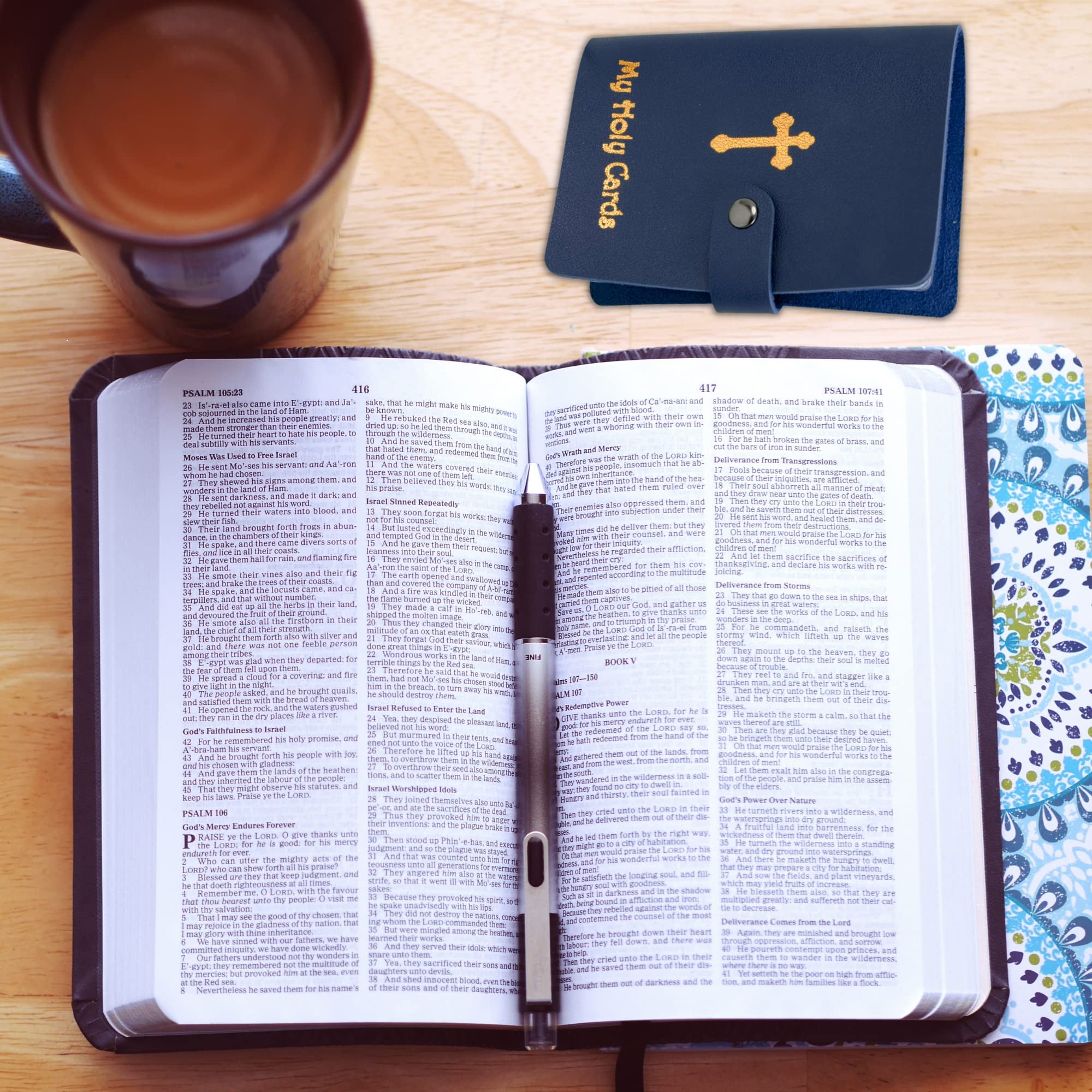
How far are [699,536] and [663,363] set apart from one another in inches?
3.2

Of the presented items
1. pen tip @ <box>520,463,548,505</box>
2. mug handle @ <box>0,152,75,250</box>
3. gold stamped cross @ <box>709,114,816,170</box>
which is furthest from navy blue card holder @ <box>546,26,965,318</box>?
mug handle @ <box>0,152,75,250</box>

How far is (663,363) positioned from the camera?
1.60ft

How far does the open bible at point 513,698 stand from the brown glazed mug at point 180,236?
0.07 metres

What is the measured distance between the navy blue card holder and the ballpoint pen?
0.14 meters

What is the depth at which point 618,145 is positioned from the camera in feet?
1.76

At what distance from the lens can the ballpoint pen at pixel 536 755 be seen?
45cm

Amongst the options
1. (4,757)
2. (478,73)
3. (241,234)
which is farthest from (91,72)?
(4,757)

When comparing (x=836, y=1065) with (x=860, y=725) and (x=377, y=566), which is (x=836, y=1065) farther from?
(x=377, y=566)

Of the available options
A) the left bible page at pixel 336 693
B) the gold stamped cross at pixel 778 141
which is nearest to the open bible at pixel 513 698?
the left bible page at pixel 336 693

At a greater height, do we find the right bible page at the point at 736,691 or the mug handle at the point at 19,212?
the mug handle at the point at 19,212

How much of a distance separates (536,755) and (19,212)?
303mm

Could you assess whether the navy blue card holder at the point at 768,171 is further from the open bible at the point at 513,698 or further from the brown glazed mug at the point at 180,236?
the brown glazed mug at the point at 180,236

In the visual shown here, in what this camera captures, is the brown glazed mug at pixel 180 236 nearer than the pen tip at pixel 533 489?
Yes

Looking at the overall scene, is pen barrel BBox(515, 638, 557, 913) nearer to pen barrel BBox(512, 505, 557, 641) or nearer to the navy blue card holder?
pen barrel BBox(512, 505, 557, 641)
